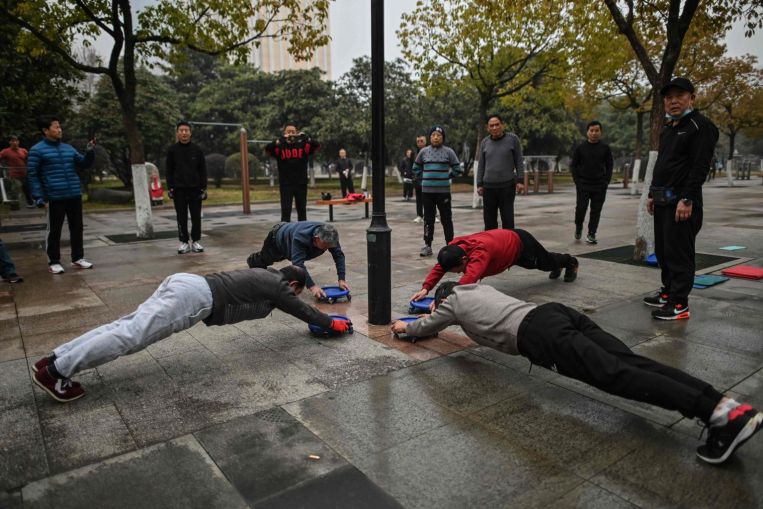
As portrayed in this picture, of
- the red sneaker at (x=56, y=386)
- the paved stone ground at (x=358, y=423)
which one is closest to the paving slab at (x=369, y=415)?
the paved stone ground at (x=358, y=423)

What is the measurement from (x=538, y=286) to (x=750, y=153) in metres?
83.4

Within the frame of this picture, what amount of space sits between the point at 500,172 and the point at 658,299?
2898mm

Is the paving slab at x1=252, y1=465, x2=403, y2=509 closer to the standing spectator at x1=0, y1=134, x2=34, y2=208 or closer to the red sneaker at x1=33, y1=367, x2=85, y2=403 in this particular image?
the red sneaker at x1=33, y1=367, x2=85, y2=403

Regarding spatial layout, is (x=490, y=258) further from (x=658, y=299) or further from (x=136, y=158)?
(x=136, y=158)

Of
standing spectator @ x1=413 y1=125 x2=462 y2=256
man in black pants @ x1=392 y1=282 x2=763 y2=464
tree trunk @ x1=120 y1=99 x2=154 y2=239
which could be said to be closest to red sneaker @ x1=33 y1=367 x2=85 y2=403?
man in black pants @ x1=392 y1=282 x2=763 y2=464

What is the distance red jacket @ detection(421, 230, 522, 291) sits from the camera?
4.51 meters

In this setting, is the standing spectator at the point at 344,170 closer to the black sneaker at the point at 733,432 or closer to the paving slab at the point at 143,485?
the paving slab at the point at 143,485

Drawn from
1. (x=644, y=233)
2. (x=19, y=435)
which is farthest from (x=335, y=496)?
(x=644, y=233)

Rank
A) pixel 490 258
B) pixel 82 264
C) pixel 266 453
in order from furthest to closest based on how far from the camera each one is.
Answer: pixel 82 264 < pixel 490 258 < pixel 266 453

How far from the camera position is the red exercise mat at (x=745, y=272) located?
→ 20.6 feet

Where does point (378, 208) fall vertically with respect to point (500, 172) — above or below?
below

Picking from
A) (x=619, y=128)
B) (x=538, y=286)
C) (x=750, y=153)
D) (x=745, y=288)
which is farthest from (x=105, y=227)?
(x=750, y=153)

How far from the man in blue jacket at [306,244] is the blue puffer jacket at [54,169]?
3.34m

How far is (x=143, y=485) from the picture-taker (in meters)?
2.42
